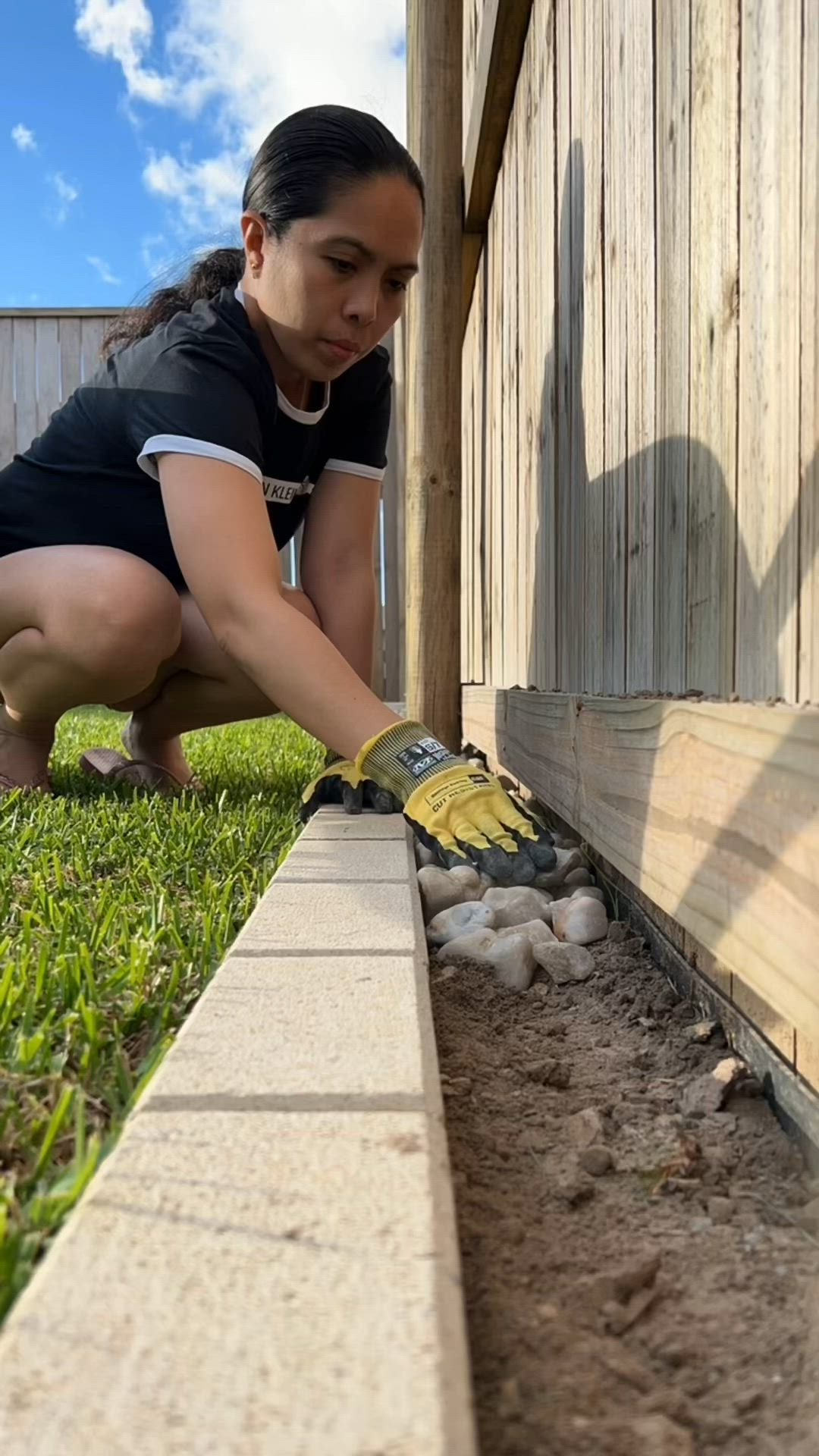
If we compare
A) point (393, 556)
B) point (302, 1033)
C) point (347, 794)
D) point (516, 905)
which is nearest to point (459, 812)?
point (516, 905)

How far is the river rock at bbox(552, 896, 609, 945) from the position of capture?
143 centimetres

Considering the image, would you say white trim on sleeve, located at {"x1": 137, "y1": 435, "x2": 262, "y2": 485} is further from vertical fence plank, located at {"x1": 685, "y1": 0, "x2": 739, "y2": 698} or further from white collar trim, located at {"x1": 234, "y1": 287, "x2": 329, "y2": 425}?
vertical fence plank, located at {"x1": 685, "y1": 0, "x2": 739, "y2": 698}

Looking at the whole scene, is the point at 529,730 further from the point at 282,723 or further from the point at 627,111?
the point at 282,723

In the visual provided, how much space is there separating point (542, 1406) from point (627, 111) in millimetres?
1520

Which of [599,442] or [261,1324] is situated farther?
[599,442]

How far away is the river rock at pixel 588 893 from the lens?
1552 millimetres

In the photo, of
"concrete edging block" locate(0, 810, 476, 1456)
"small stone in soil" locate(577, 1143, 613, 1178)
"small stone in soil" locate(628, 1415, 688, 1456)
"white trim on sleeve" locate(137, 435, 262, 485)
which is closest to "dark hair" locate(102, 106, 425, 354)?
"white trim on sleeve" locate(137, 435, 262, 485)

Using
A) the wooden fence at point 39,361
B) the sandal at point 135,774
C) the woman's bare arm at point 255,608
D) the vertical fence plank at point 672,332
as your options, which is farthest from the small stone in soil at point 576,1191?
the wooden fence at point 39,361

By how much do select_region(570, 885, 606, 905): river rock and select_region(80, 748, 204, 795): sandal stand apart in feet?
3.71

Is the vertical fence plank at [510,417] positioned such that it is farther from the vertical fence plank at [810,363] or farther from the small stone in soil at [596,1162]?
the small stone in soil at [596,1162]

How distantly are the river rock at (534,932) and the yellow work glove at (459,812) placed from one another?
0.50ft

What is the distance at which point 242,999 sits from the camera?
91cm

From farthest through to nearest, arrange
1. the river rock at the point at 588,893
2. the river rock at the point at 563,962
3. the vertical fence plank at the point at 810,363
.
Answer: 1. the river rock at the point at 588,893
2. the river rock at the point at 563,962
3. the vertical fence plank at the point at 810,363

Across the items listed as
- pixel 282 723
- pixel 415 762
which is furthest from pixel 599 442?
pixel 282 723
